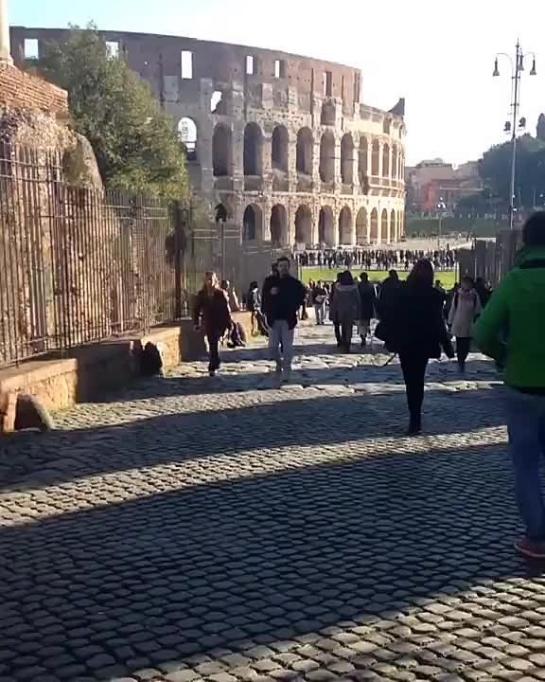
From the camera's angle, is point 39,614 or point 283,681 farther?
point 39,614

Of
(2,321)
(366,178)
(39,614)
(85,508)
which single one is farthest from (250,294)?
(366,178)

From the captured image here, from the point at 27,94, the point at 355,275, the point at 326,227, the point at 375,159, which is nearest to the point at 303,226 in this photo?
the point at 326,227

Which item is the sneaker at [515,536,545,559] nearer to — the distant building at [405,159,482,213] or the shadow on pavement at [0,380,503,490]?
the shadow on pavement at [0,380,503,490]

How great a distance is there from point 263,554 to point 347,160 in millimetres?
53607

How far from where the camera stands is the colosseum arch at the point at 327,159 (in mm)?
53938

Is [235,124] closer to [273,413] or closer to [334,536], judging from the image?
[273,413]

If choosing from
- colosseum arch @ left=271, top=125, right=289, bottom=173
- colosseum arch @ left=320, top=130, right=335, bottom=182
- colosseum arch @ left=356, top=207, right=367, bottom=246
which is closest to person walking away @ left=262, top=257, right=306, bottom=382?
colosseum arch @ left=271, top=125, right=289, bottom=173

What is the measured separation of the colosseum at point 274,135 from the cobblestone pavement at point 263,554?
35.8m

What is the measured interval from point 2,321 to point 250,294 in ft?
33.4

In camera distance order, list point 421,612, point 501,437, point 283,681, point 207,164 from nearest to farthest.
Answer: point 283,681
point 421,612
point 501,437
point 207,164

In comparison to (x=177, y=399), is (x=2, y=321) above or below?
above

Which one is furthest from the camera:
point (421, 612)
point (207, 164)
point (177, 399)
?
point (207, 164)

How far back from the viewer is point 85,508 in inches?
189

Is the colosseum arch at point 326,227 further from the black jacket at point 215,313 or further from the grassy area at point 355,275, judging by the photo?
the black jacket at point 215,313
